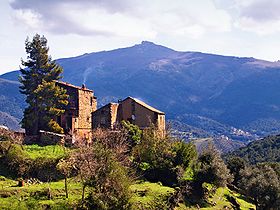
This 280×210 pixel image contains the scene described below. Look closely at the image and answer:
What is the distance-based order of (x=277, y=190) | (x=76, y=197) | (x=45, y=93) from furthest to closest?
1. (x=45, y=93)
2. (x=277, y=190)
3. (x=76, y=197)

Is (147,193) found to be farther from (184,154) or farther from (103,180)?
(184,154)

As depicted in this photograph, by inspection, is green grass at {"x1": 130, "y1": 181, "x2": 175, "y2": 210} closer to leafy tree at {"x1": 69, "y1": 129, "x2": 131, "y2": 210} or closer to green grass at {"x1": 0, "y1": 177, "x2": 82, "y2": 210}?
leafy tree at {"x1": 69, "y1": 129, "x2": 131, "y2": 210}

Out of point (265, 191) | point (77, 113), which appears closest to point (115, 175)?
point (265, 191)

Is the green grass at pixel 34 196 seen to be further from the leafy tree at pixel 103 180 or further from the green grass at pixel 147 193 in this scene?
the green grass at pixel 147 193

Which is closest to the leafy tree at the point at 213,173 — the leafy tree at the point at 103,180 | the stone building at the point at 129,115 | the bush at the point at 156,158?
the bush at the point at 156,158

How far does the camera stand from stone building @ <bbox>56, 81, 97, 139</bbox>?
63188 millimetres

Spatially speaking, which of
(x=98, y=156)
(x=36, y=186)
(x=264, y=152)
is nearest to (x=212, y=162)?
(x=98, y=156)

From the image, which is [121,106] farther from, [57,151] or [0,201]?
[0,201]

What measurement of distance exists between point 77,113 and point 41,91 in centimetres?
846

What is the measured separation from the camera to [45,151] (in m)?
49.5

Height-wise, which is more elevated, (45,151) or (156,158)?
(45,151)

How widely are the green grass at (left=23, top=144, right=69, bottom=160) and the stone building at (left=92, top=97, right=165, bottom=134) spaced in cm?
1619

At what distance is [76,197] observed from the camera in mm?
39312

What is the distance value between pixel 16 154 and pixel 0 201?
8.78 metres
